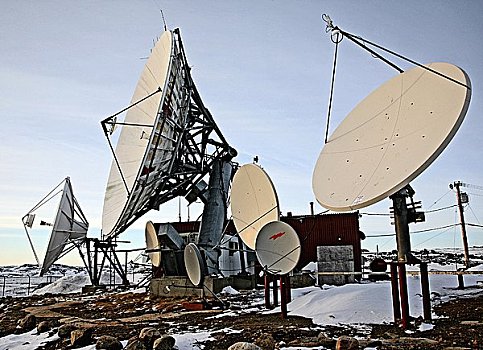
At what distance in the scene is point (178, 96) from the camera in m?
17.4

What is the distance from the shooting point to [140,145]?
62.4 feet

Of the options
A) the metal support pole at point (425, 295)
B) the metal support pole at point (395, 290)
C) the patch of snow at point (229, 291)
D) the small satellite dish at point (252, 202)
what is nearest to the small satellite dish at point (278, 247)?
the small satellite dish at point (252, 202)

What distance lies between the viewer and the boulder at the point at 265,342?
29.7 feet

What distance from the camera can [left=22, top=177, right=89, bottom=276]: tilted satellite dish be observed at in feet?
85.0

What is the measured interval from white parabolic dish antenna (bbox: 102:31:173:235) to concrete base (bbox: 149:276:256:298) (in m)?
5.17

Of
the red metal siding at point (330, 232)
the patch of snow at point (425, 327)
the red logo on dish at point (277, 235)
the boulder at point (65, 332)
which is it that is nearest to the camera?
the patch of snow at point (425, 327)

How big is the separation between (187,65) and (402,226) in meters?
11.0

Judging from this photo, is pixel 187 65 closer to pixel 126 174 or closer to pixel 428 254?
pixel 126 174

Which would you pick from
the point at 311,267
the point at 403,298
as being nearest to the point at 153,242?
the point at 311,267

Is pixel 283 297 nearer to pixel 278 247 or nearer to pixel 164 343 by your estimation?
pixel 278 247

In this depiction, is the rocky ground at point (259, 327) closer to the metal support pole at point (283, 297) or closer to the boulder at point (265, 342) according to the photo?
the boulder at point (265, 342)

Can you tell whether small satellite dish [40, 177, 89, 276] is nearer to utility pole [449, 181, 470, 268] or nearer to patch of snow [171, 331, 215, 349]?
patch of snow [171, 331, 215, 349]

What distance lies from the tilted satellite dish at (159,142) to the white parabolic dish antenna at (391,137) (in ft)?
19.7

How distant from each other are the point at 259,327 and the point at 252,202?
702cm
